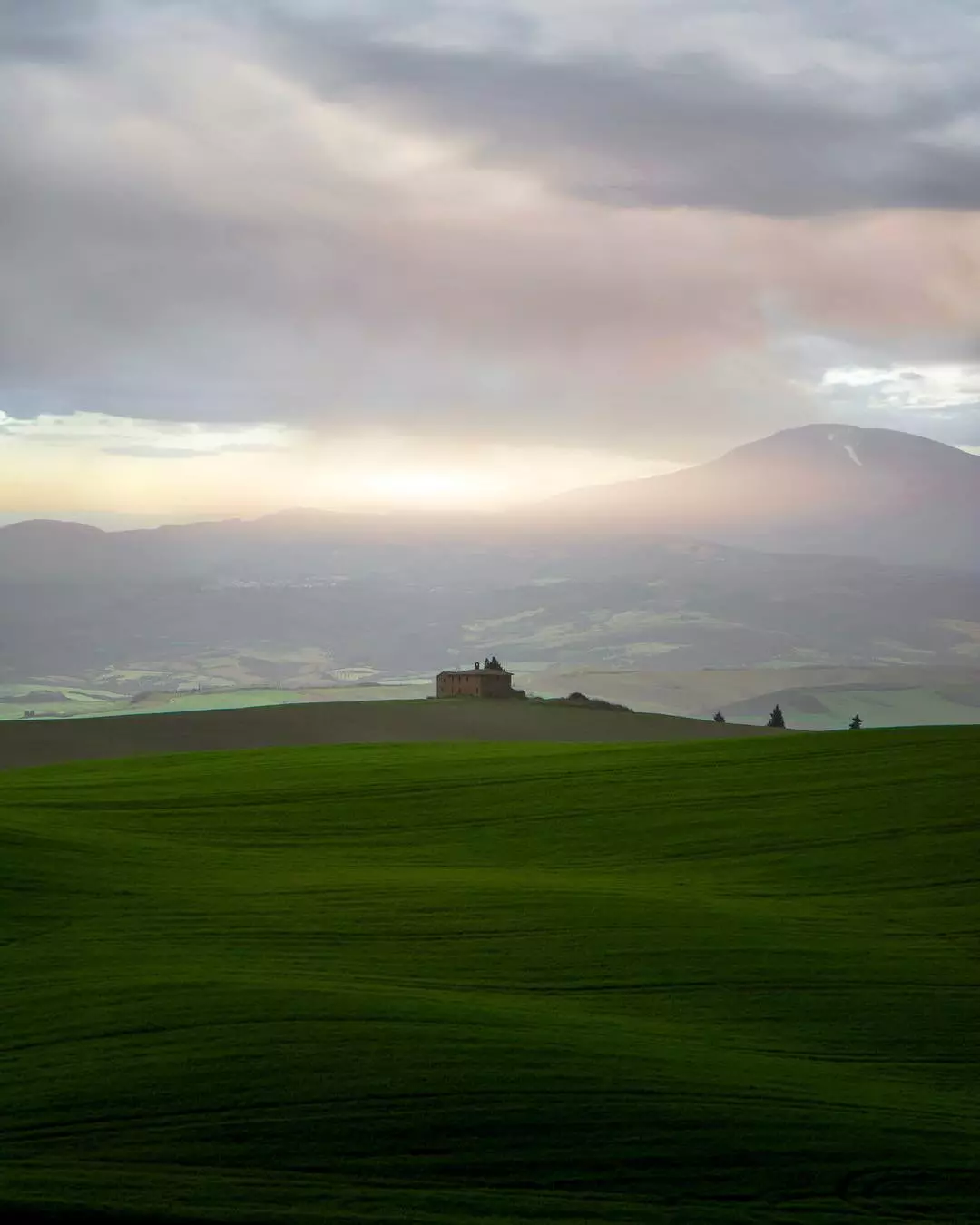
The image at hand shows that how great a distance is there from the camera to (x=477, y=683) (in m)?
24.7

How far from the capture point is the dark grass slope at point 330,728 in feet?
60.6

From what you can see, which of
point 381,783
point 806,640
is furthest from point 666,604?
point 381,783

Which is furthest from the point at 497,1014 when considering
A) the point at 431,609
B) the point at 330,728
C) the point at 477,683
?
the point at 431,609

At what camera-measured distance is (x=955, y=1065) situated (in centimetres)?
443

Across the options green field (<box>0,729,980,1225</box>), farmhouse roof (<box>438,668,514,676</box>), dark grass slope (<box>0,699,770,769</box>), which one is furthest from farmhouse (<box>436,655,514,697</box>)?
green field (<box>0,729,980,1225</box>)

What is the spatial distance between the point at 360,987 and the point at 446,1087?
3.02 ft

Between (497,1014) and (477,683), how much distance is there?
20.4 metres

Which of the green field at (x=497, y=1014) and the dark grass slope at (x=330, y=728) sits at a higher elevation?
the dark grass slope at (x=330, y=728)

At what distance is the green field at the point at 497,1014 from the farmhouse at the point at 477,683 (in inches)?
619

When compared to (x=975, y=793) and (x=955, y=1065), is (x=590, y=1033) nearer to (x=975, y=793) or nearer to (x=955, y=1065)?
(x=955, y=1065)

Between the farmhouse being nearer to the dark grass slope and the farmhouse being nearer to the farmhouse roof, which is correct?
the farmhouse roof

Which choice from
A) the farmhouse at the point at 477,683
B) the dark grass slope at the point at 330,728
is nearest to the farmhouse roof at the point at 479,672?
the farmhouse at the point at 477,683

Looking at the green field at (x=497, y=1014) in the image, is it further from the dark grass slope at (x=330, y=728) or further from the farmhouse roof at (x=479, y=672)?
the farmhouse roof at (x=479, y=672)

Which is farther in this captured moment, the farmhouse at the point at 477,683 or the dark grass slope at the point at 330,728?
the farmhouse at the point at 477,683
